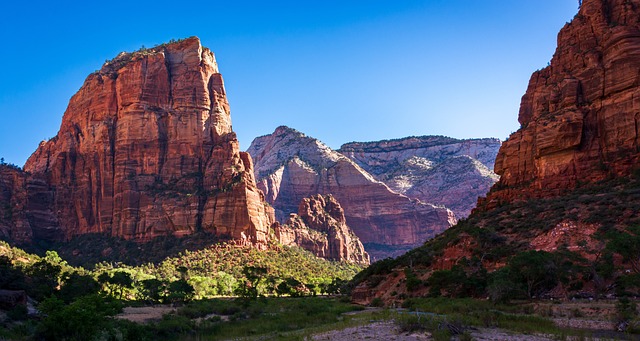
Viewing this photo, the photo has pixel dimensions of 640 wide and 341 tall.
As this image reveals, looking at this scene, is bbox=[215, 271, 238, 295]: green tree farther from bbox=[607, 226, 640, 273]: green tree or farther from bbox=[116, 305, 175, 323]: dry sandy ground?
bbox=[607, 226, 640, 273]: green tree

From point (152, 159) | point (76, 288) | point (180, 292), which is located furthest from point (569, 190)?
point (152, 159)

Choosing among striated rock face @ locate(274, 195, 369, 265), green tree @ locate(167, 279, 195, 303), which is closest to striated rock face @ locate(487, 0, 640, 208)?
green tree @ locate(167, 279, 195, 303)

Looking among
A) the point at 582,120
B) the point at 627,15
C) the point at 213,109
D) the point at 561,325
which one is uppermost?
the point at 213,109

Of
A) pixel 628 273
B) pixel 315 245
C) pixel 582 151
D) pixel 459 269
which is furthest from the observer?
pixel 315 245

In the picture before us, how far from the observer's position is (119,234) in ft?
347

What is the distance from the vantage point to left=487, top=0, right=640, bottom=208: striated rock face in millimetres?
52531

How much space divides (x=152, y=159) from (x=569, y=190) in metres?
89.4

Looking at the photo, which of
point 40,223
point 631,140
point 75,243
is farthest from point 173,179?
point 631,140

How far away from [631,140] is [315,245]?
350ft

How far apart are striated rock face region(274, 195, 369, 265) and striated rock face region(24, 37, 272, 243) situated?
30.1 metres

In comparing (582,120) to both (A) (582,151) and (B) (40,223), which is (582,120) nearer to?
(A) (582,151)

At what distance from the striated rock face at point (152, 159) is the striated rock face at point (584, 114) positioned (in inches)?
2449

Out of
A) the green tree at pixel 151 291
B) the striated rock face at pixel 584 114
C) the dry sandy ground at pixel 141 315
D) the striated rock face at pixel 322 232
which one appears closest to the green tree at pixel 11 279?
the dry sandy ground at pixel 141 315

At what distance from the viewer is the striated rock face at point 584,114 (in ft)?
172
